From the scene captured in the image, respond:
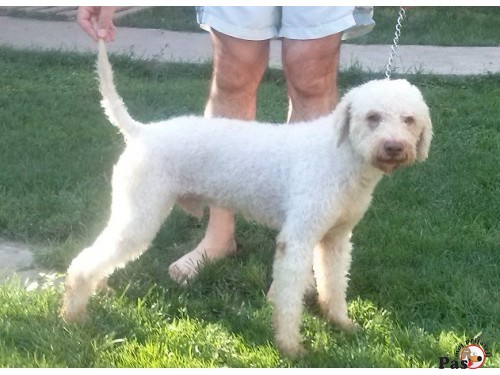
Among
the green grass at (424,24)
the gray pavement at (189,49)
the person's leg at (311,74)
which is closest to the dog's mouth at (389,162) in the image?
the person's leg at (311,74)

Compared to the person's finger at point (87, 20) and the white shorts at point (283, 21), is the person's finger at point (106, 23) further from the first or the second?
the white shorts at point (283, 21)

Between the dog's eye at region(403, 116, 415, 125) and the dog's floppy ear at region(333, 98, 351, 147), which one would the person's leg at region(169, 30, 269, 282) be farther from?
the dog's eye at region(403, 116, 415, 125)

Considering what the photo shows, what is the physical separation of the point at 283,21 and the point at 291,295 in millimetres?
1280

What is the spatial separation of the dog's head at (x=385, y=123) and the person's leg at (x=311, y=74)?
1.94 ft

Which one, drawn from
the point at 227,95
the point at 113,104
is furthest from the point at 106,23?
the point at 227,95

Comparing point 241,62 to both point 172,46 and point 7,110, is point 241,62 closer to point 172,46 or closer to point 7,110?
point 7,110

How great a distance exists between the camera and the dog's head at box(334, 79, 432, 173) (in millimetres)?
3043

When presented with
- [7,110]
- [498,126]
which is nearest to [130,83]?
[7,110]

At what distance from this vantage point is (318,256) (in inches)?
144

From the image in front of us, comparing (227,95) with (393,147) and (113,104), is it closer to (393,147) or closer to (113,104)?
(113,104)

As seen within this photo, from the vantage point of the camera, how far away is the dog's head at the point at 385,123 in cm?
304

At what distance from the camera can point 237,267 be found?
13.4 feet

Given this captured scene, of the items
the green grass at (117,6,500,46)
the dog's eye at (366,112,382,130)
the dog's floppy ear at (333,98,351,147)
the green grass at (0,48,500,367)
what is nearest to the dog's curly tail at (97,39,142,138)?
the green grass at (0,48,500,367)

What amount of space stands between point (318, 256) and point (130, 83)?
13.8ft
